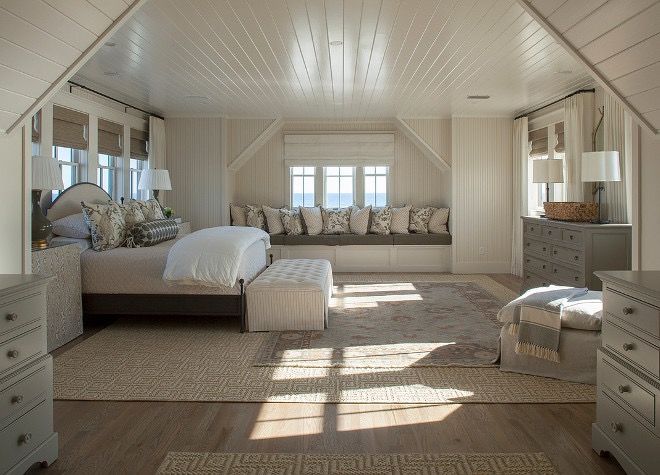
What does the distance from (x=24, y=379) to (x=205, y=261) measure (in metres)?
2.53

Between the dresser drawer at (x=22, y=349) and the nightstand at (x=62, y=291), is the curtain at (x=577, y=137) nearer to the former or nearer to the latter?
the nightstand at (x=62, y=291)

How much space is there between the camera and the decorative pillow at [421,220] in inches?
351

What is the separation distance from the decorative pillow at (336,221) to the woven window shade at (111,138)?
304 cm

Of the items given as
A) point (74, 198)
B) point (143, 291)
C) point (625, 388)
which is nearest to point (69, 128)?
point (74, 198)

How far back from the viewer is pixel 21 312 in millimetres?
2270

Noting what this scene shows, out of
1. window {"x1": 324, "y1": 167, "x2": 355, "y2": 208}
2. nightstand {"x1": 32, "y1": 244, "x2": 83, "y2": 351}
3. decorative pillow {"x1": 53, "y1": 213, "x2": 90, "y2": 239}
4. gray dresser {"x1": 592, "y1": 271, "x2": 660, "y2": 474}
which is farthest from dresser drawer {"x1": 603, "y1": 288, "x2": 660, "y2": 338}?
window {"x1": 324, "y1": 167, "x2": 355, "y2": 208}

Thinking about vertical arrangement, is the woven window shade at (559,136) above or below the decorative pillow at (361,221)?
above

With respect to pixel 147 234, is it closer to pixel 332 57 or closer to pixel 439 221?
pixel 332 57

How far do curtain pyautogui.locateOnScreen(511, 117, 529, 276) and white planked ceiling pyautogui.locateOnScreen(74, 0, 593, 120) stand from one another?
434mm

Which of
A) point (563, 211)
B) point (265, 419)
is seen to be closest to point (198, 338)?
point (265, 419)

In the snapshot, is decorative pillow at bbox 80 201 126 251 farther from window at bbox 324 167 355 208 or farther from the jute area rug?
window at bbox 324 167 355 208

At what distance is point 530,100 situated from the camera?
7285mm

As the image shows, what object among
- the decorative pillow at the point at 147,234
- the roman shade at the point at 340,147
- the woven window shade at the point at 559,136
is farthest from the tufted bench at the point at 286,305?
the roman shade at the point at 340,147

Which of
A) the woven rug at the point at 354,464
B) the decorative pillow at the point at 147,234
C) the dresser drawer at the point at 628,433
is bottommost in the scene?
the woven rug at the point at 354,464
